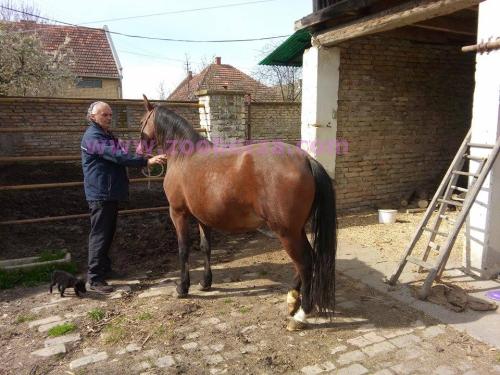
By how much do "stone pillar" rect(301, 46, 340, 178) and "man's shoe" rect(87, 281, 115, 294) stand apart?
152 inches

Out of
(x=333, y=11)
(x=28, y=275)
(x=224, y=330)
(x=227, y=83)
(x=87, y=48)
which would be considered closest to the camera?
(x=224, y=330)

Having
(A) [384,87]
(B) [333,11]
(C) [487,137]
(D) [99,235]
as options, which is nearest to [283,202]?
(D) [99,235]

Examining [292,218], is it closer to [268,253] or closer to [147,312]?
[147,312]

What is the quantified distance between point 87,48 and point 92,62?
1338mm

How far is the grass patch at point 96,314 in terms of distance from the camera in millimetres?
3391

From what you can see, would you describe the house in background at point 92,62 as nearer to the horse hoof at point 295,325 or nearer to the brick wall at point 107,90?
the brick wall at point 107,90

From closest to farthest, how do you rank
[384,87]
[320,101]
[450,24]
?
[450,24]
[320,101]
[384,87]

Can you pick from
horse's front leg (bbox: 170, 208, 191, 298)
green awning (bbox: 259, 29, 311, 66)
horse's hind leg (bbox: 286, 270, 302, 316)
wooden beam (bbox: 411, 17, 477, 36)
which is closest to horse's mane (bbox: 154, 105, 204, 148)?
horse's front leg (bbox: 170, 208, 191, 298)

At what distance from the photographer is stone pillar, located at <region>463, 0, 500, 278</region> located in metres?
3.89

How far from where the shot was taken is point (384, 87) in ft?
23.3

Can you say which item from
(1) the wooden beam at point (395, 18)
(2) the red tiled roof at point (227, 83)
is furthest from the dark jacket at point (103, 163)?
(2) the red tiled roof at point (227, 83)

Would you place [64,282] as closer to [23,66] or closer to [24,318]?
[24,318]

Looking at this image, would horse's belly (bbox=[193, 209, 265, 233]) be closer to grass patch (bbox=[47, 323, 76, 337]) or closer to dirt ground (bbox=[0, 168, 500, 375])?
dirt ground (bbox=[0, 168, 500, 375])

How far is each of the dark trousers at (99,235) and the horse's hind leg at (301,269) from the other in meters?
2.04
